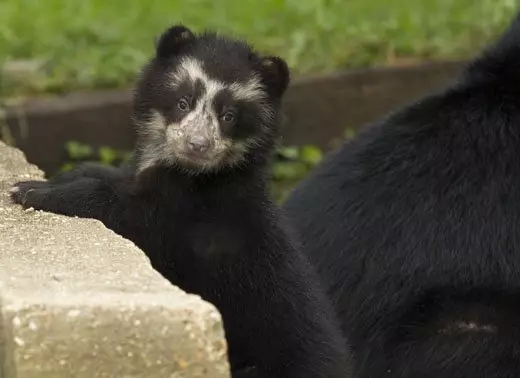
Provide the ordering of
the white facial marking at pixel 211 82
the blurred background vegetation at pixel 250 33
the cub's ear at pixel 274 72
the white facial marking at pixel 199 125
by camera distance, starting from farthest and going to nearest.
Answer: the blurred background vegetation at pixel 250 33 → the cub's ear at pixel 274 72 → the white facial marking at pixel 211 82 → the white facial marking at pixel 199 125

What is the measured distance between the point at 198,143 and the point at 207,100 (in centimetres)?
28

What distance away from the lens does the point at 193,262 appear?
5344mm

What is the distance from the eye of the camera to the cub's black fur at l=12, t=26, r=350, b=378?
530cm

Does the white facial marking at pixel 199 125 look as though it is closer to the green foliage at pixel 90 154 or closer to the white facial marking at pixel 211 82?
the white facial marking at pixel 211 82

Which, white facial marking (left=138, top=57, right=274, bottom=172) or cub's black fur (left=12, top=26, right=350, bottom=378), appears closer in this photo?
cub's black fur (left=12, top=26, right=350, bottom=378)

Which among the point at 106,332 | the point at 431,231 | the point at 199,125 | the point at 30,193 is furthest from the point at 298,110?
the point at 106,332

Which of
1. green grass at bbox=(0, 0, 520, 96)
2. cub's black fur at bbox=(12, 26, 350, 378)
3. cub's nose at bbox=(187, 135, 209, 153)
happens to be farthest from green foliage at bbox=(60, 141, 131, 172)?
cub's nose at bbox=(187, 135, 209, 153)

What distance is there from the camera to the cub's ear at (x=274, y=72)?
5938 mm

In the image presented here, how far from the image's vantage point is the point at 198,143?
220 inches

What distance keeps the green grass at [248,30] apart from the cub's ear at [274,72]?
4.80m

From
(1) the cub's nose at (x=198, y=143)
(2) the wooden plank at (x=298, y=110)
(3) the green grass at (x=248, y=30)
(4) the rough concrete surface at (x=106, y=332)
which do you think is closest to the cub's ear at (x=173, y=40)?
(1) the cub's nose at (x=198, y=143)

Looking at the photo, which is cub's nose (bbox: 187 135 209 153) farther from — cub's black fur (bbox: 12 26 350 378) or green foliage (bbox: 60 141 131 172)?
green foliage (bbox: 60 141 131 172)

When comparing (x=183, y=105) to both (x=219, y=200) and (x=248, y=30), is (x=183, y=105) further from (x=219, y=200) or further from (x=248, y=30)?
(x=248, y=30)

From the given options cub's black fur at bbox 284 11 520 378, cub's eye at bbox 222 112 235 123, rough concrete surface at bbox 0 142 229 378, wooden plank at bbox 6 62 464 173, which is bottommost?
wooden plank at bbox 6 62 464 173
